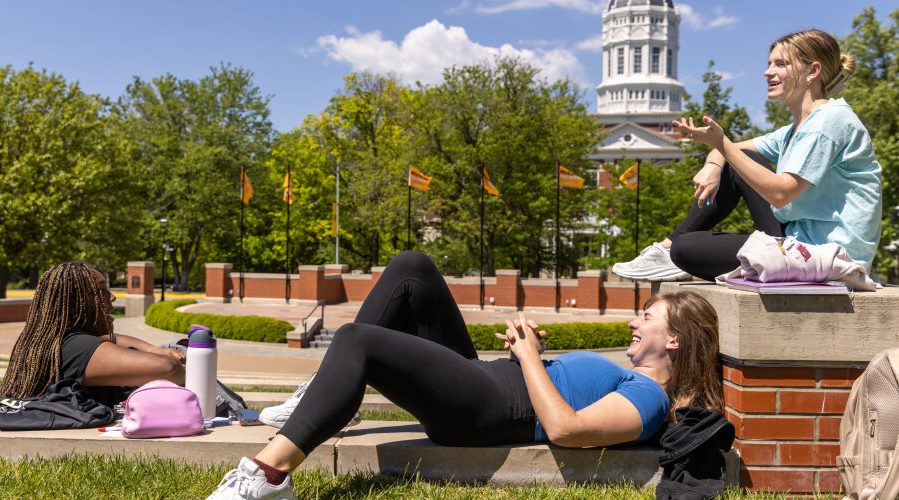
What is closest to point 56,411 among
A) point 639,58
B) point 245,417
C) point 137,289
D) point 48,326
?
point 48,326

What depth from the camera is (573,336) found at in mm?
24297

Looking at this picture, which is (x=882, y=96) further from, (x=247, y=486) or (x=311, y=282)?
(x=247, y=486)

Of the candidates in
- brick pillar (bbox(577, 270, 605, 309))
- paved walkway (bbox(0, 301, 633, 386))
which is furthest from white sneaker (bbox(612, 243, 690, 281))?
brick pillar (bbox(577, 270, 605, 309))

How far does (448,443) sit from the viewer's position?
3467mm

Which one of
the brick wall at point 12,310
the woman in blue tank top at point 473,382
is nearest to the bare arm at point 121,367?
the woman in blue tank top at point 473,382

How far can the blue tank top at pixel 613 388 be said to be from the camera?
131 inches

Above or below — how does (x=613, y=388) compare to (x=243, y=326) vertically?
above

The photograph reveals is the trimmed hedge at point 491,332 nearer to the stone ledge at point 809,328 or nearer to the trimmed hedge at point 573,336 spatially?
the trimmed hedge at point 573,336

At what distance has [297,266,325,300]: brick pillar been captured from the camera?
34.0 metres

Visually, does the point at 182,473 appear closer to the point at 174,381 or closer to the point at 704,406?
the point at 174,381

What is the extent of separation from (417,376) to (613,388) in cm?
92

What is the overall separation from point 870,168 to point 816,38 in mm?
670

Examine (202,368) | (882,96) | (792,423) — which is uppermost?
(882,96)

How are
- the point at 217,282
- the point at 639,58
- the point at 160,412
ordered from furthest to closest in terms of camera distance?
the point at 639,58 < the point at 217,282 < the point at 160,412
